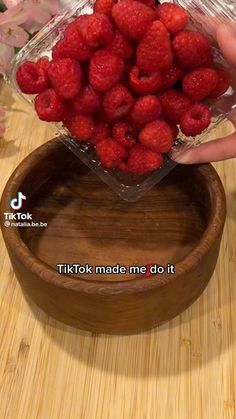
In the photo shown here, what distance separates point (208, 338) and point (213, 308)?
4cm

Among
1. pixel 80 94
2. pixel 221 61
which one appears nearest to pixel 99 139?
pixel 80 94

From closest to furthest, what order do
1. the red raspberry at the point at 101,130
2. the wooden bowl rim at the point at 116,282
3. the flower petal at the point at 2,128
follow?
the wooden bowl rim at the point at 116,282 → the red raspberry at the point at 101,130 → the flower petal at the point at 2,128

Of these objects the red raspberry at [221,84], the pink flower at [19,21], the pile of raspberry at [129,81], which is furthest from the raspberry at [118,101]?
the pink flower at [19,21]

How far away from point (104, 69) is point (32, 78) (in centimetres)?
10

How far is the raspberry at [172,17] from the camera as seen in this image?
546 millimetres

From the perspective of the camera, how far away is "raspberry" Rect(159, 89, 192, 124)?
0.58m

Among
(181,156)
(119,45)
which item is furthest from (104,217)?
(119,45)

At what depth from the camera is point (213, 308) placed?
2.13ft

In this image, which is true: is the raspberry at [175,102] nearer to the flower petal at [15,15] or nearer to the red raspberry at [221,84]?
the red raspberry at [221,84]

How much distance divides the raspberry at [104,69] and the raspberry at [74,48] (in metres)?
0.01

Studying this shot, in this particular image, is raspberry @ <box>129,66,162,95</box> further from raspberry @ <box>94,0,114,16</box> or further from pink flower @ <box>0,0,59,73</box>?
pink flower @ <box>0,0,59,73</box>

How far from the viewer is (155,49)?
1.73 feet

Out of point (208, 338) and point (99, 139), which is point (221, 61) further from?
point (208, 338)

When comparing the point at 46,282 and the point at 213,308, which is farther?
the point at 213,308
